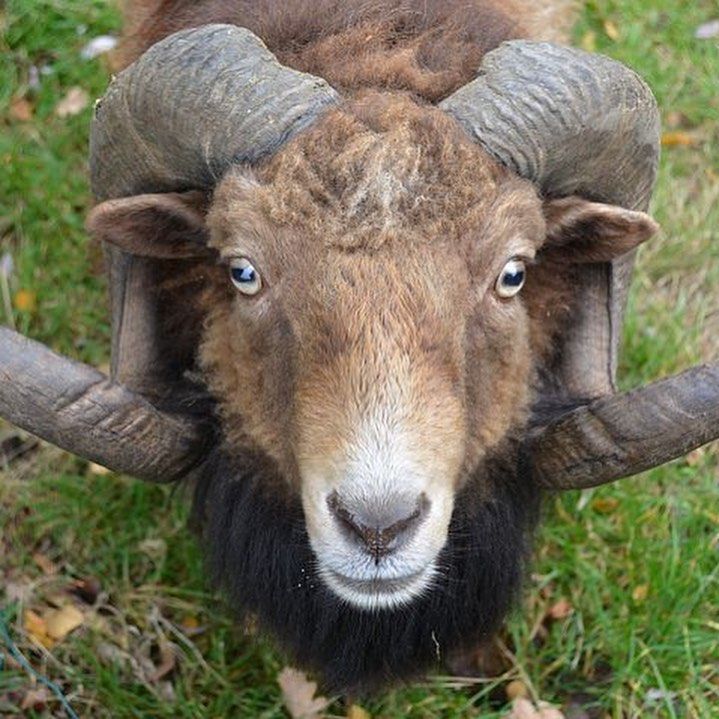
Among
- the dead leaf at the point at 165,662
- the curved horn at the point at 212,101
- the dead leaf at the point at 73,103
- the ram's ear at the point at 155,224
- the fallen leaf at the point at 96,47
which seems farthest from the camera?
the fallen leaf at the point at 96,47

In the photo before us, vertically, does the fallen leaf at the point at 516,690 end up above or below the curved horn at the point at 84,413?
below

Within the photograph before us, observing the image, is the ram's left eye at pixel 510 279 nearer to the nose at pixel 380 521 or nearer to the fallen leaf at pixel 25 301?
the nose at pixel 380 521

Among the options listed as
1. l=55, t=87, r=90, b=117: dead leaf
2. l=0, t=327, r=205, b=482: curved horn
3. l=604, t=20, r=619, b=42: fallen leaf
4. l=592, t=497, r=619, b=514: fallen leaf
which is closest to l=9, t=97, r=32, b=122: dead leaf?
l=55, t=87, r=90, b=117: dead leaf

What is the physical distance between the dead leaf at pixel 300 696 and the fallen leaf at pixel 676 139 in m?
4.43

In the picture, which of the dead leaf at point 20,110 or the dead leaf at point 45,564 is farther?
the dead leaf at point 20,110

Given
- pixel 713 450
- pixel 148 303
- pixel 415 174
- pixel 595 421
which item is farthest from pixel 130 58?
pixel 713 450

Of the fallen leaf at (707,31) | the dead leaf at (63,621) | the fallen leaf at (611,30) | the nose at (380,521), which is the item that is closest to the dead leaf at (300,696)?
the dead leaf at (63,621)

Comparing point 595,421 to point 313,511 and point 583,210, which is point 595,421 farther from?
point 313,511

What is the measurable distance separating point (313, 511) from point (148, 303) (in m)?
1.60

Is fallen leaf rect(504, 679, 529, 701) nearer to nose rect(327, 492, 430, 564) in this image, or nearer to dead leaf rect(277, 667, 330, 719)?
dead leaf rect(277, 667, 330, 719)

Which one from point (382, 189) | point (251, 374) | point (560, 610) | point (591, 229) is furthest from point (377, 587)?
point (560, 610)

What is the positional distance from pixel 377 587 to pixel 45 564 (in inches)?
122

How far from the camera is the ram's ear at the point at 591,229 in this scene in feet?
15.5

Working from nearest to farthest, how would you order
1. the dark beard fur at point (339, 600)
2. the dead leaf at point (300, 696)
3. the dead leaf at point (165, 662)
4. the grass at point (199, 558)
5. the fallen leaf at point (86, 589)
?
1. the dark beard fur at point (339, 600)
2. the dead leaf at point (300, 696)
3. the grass at point (199, 558)
4. the dead leaf at point (165, 662)
5. the fallen leaf at point (86, 589)
